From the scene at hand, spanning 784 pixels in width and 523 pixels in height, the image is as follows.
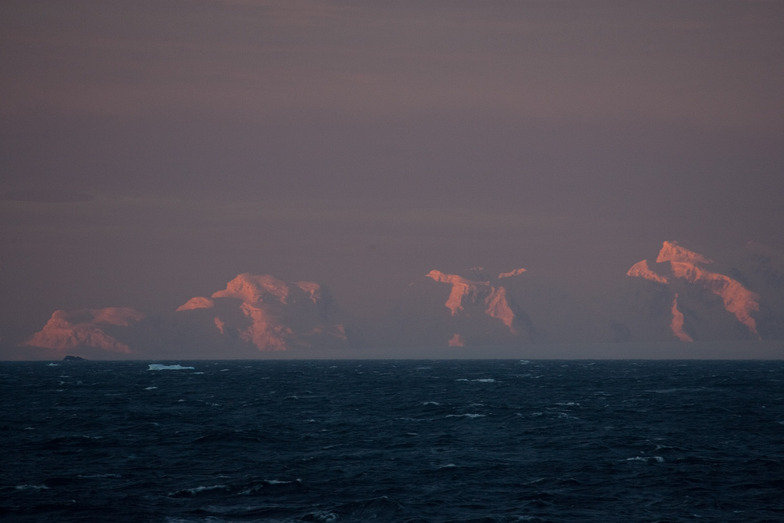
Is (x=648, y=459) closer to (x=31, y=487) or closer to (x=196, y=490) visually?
(x=196, y=490)

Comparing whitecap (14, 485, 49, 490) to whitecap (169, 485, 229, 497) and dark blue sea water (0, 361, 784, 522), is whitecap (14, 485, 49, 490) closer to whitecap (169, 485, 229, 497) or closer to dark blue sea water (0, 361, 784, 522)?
dark blue sea water (0, 361, 784, 522)

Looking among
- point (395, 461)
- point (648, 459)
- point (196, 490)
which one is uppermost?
point (648, 459)

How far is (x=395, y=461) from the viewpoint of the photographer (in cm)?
5650

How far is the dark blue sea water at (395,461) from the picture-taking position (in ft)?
140

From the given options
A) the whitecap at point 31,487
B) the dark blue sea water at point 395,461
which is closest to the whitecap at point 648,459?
the dark blue sea water at point 395,461

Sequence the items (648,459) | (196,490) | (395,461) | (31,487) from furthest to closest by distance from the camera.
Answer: (395,461) < (648,459) < (31,487) < (196,490)

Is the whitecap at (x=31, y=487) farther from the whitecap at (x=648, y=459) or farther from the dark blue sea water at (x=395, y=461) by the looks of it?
the whitecap at (x=648, y=459)

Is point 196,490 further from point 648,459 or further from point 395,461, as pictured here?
point 648,459

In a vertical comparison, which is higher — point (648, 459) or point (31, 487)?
point (648, 459)

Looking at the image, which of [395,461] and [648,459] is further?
[395,461]

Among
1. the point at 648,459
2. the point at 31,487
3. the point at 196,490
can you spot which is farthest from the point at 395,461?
the point at 31,487

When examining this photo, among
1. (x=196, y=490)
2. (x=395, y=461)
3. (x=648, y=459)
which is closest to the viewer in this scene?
(x=196, y=490)

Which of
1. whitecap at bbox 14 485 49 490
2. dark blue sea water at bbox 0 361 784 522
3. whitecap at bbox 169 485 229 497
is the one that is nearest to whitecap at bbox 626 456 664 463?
dark blue sea water at bbox 0 361 784 522

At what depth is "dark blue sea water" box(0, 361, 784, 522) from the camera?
42.5 metres
